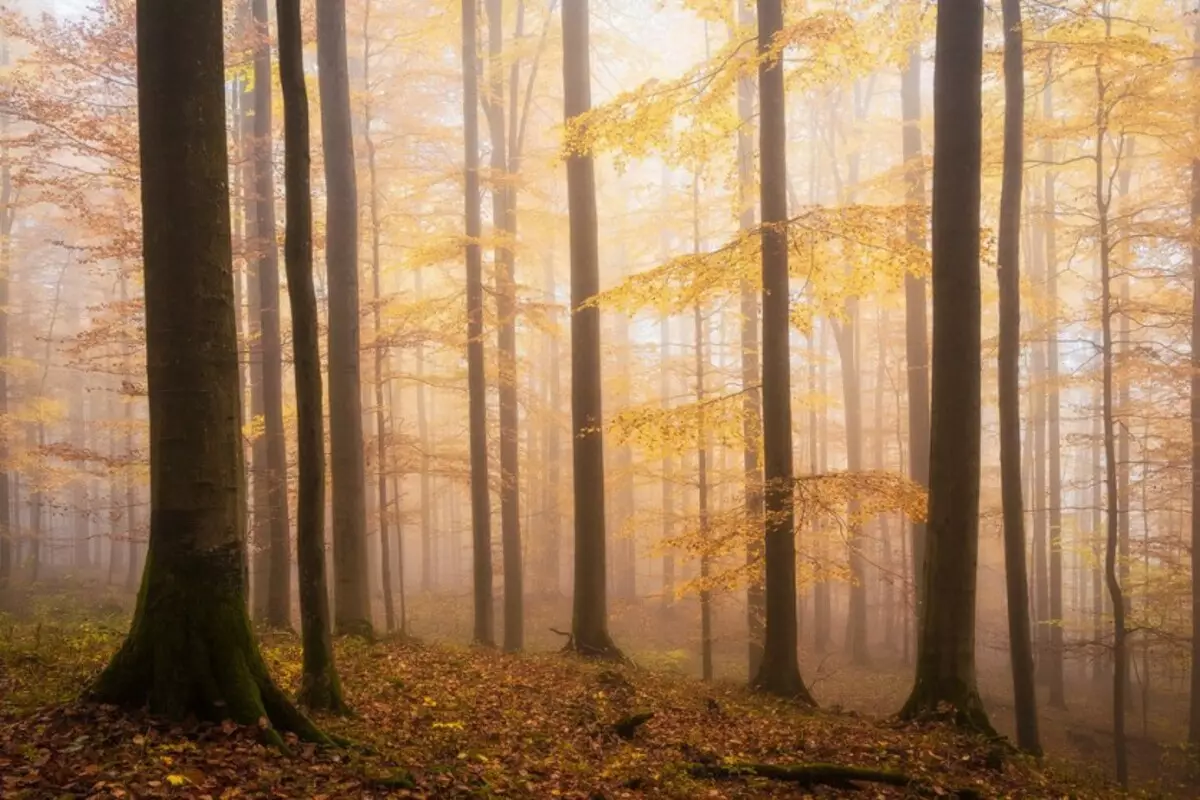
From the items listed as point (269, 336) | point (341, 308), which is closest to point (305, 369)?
point (341, 308)

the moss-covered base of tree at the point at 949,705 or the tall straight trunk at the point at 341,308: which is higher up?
the tall straight trunk at the point at 341,308

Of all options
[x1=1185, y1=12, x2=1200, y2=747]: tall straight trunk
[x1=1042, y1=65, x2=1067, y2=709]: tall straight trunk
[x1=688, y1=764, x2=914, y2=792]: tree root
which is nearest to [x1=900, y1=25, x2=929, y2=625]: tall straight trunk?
[x1=1042, y1=65, x2=1067, y2=709]: tall straight trunk

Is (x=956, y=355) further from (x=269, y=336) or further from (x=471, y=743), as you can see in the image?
(x=269, y=336)

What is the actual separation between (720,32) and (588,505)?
689 inches

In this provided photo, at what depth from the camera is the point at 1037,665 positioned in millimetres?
23016

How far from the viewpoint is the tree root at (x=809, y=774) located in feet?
21.2

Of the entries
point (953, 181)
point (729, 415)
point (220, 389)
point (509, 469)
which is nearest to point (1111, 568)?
point (729, 415)

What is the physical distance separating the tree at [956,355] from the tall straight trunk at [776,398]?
1.90 metres

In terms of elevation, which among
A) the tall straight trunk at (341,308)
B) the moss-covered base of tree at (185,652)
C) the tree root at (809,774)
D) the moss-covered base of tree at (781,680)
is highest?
the tall straight trunk at (341,308)

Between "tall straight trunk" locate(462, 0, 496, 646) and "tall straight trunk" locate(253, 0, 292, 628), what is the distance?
359 centimetres

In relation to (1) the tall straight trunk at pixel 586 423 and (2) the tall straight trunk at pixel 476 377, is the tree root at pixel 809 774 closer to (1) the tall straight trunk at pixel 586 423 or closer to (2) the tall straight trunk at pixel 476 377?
(1) the tall straight trunk at pixel 586 423

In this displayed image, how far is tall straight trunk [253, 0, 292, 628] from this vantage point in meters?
14.1

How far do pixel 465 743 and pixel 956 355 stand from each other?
6831mm

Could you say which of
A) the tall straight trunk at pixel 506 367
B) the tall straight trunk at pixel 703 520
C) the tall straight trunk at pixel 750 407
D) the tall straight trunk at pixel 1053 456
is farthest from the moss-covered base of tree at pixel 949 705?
the tall straight trunk at pixel 1053 456
